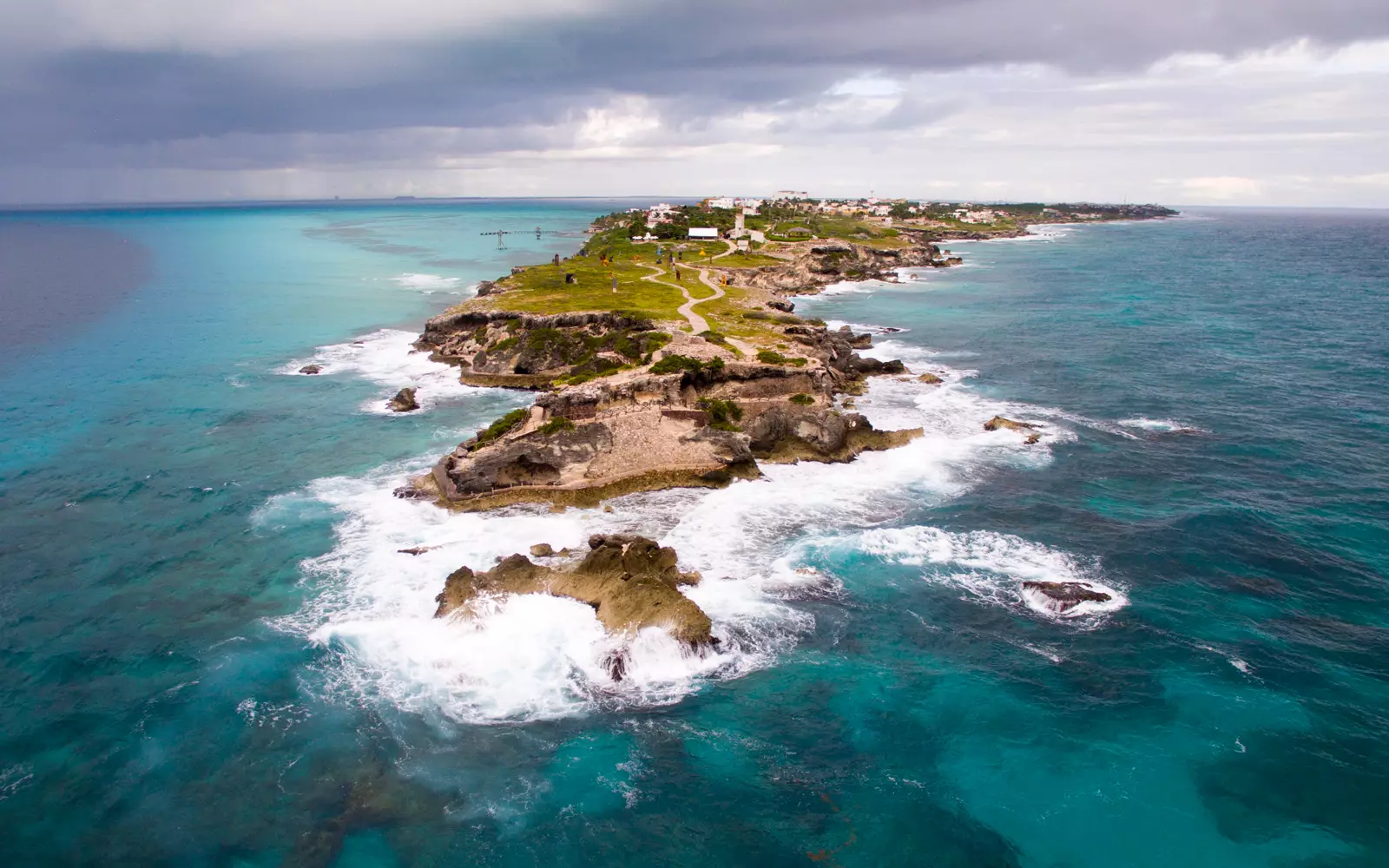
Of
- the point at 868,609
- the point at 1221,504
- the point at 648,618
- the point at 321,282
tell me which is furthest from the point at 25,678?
the point at 321,282

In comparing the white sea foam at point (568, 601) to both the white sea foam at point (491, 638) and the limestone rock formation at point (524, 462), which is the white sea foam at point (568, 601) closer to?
the white sea foam at point (491, 638)

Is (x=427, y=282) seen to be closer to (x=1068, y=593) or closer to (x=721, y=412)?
(x=721, y=412)

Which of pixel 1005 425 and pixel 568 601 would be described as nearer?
pixel 568 601

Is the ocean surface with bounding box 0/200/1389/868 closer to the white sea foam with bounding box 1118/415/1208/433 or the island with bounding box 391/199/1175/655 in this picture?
A: the white sea foam with bounding box 1118/415/1208/433

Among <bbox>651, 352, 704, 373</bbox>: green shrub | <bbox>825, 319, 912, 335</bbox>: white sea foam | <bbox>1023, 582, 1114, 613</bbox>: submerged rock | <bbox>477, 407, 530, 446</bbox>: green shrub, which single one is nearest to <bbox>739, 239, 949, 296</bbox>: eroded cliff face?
<bbox>825, 319, 912, 335</bbox>: white sea foam

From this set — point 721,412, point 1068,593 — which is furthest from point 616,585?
point 721,412

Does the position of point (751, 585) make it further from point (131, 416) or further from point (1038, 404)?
point (131, 416)

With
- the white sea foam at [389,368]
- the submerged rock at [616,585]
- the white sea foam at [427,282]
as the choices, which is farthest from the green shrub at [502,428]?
the white sea foam at [427,282]
